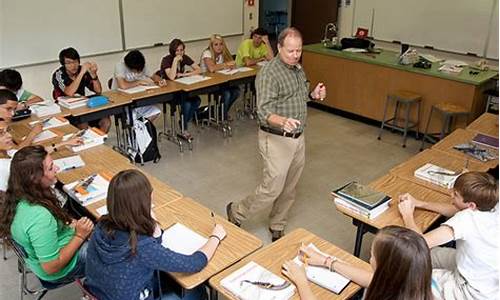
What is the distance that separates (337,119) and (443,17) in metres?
2.22

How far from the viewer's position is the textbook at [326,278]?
1.99 metres

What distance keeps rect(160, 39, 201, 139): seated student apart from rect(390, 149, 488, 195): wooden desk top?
289 centimetres

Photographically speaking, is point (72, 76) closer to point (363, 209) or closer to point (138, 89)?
point (138, 89)

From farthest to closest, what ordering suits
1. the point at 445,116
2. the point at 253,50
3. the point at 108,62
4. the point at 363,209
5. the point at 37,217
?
the point at 108,62 < the point at 253,50 < the point at 445,116 < the point at 363,209 < the point at 37,217

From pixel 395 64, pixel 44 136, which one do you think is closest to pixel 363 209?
pixel 44 136

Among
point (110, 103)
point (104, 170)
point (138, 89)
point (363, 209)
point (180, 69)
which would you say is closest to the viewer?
point (363, 209)

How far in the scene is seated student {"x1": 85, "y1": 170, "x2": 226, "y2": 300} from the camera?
1.89 m

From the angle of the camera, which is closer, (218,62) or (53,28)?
(53,28)

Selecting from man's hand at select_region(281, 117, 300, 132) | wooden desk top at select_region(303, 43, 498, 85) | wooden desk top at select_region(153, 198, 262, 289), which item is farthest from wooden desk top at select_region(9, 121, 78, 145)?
wooden desk top at select_region(303, 43, 498, 85)

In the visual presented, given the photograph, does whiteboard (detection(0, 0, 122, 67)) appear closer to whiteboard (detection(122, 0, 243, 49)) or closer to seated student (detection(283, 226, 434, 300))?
whiteboard (detection(122, 0, 243, 49))

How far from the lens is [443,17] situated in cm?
660

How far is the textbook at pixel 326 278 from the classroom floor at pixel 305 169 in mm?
1486

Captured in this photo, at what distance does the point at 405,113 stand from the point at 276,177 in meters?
3.16

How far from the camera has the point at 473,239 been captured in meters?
2.05
